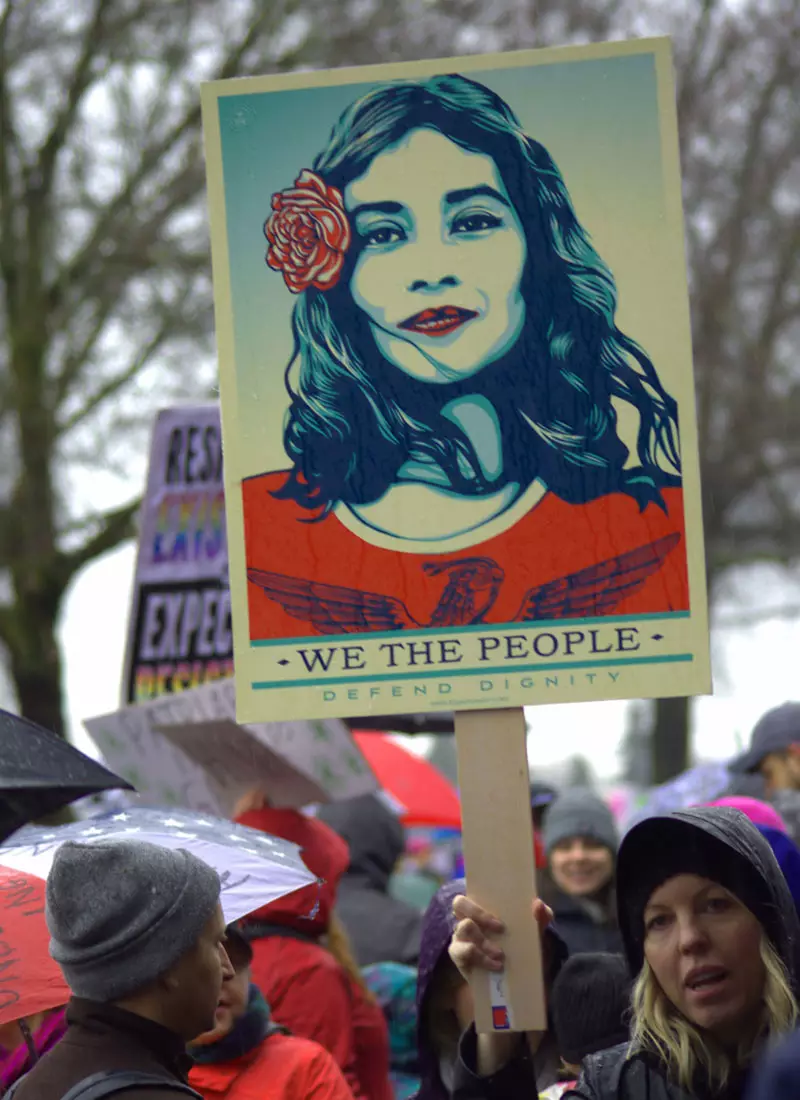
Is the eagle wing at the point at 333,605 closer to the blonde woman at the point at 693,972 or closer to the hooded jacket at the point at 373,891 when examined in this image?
the blonde woman at the point at 693,972

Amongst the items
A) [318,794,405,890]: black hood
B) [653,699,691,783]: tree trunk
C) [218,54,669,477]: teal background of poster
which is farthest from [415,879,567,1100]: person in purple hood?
[653,699,691,783]: tree trunk

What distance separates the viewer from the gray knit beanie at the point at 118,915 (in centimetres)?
258

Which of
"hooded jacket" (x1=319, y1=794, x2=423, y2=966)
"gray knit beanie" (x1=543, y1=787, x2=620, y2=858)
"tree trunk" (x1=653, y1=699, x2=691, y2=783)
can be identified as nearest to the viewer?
"gray knit beanie" (x1=543, y1=787, x2=620, y2=858)

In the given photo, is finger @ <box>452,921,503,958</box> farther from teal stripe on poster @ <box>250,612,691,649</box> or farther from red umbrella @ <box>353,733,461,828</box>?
red umbrella @ <box>353,733,461,828</box>

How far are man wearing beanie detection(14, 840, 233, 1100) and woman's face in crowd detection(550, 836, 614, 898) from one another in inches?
119

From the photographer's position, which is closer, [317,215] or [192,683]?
[317,215]

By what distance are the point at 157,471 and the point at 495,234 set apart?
3508mm

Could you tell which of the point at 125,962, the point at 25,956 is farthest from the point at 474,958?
the point at 25,956

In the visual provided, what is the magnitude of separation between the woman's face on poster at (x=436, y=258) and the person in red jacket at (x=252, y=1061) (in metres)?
1.43

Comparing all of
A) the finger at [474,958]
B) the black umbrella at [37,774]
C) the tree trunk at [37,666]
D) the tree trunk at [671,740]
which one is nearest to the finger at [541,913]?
the finger at [474,958]

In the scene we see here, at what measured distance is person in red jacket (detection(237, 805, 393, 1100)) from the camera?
14.6 ft

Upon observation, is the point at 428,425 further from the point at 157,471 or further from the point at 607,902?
the point at 157,471

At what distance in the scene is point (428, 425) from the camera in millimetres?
3006

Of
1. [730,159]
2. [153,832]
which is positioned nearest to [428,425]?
→ [153,832]
